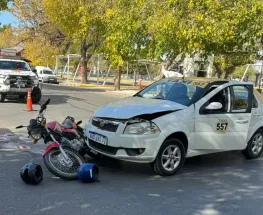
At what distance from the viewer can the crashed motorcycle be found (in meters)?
5.64

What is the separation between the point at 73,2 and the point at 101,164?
24.2 meters

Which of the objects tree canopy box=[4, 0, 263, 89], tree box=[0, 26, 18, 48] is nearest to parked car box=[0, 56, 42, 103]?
tree canopy box=[4, 0, 263, 89]

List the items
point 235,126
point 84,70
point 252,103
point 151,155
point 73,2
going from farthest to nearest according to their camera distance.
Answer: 1. point 84,70
2. point 73,2
3. point 252,103
4. point 235,126
5. point 151,155

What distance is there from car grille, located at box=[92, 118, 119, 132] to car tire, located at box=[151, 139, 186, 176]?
825 mm

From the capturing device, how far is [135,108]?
237 inches

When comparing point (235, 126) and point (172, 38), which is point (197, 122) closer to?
point (235, 126)

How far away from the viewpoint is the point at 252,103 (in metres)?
7.42

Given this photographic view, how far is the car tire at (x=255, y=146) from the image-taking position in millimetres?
7547

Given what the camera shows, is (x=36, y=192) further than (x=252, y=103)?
No

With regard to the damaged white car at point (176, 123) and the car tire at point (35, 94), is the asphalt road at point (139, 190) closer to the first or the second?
the damaged white car at point (176, 123)

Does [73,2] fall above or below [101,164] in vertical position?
above

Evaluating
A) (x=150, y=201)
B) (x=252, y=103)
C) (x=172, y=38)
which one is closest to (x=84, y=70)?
(x=172, y=38)

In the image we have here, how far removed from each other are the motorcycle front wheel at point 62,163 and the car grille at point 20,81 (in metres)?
10.8

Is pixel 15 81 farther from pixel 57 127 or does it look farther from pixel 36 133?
pixel 36 133
